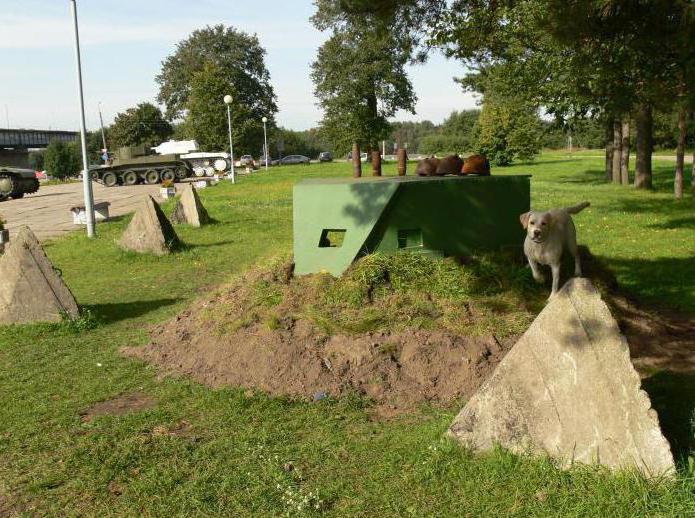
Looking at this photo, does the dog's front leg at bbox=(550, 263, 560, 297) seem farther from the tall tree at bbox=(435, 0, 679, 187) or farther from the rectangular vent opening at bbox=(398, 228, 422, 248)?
the tall tree at bbox=(435, 0, 679, 187)

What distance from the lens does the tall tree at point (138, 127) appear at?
239 ft

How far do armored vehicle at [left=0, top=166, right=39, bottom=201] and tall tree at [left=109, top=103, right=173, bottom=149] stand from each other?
42.5 metres

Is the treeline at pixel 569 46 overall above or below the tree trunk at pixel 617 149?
above

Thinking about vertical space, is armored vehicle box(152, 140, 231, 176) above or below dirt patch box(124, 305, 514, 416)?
above

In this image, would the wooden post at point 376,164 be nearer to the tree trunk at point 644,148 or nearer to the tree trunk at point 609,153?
the tree trunk at point 644,148

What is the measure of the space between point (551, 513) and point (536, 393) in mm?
740

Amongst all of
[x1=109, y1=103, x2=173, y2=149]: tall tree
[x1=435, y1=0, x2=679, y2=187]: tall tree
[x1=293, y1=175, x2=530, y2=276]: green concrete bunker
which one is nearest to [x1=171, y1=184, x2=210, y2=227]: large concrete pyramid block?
[x1=435, y1=0, x2=679, y2=187]: tall tree

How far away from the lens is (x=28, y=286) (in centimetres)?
760

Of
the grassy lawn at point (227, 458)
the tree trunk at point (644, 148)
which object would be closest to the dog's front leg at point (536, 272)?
the grassy lawn at point (227, 458)

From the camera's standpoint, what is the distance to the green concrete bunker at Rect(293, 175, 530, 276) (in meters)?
6.31

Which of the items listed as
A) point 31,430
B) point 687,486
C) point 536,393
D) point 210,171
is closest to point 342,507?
point 536,393

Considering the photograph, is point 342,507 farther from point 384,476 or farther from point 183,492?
point 183,492

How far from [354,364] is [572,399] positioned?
1941 millimetres

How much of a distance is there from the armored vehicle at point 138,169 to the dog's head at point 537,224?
118ft
